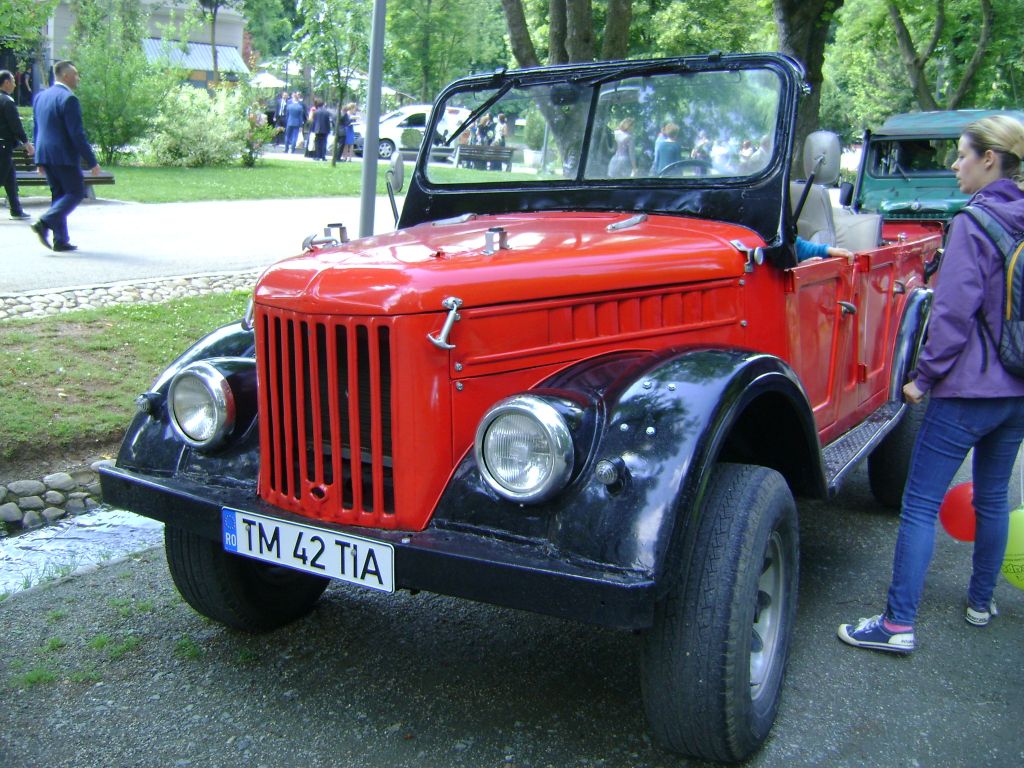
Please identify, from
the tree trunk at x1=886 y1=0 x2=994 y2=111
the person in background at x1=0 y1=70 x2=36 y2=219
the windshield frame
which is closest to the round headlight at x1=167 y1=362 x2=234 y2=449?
the windshield frame

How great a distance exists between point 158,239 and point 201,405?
8.62 m

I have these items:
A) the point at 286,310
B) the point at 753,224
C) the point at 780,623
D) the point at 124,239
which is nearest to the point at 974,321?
the point at 753,224

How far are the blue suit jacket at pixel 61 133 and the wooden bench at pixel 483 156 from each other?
672cm

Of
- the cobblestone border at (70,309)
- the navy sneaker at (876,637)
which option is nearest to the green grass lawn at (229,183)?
the cobblestone border at (70,309)

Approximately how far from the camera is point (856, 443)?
4035mm

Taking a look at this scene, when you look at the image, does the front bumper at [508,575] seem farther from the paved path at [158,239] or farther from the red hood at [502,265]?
the paved path at [158,239]

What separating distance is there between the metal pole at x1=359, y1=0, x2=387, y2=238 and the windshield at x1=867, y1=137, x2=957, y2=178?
8.70 metres

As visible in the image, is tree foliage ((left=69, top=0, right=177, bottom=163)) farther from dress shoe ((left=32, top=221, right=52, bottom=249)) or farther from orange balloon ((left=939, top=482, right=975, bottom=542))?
orange balloon ((left=939, top=482, right=975, bottom=542))

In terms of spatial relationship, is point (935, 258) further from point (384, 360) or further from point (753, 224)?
point (384, 360)

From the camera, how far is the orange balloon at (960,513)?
374cm

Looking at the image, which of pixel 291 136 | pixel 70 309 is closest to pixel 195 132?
pixel 291 136

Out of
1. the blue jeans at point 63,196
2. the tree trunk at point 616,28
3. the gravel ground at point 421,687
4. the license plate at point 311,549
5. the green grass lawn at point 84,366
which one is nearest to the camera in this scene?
the license plate at point 311,549

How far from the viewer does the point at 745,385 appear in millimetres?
2689

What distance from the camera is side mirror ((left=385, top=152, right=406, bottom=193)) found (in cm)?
436
